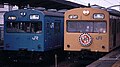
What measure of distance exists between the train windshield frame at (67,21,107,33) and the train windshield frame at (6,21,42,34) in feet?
4.90

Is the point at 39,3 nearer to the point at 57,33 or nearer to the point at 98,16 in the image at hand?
the point at 57,33

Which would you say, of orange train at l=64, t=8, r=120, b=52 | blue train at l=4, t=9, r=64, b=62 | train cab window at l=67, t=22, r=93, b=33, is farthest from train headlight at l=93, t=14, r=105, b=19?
blue train at l=4, t=9, r=64, b=62

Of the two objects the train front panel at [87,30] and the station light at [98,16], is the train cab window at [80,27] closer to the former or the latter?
the train front panel at [87,30]

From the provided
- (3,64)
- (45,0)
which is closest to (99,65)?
(3,64)

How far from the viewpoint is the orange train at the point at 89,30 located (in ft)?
48.0

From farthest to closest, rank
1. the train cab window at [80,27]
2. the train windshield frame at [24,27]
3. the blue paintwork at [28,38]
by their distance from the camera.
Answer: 1. the train windshield frame at [24,27]
2. the blue paintwork at [28,38]
3. the train cab window at [80,27]

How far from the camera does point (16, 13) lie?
15.9 metres

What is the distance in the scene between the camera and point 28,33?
15.6m

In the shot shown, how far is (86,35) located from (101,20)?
951mm

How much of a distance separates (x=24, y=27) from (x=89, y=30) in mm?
3203

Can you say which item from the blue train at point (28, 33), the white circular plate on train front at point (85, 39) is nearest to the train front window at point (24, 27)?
the blue train at point (28, 33)

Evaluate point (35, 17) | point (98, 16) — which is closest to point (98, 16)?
point (98, 16)

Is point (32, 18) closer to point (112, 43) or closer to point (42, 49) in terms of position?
point (42, 49)

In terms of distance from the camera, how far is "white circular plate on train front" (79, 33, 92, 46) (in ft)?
48.0
